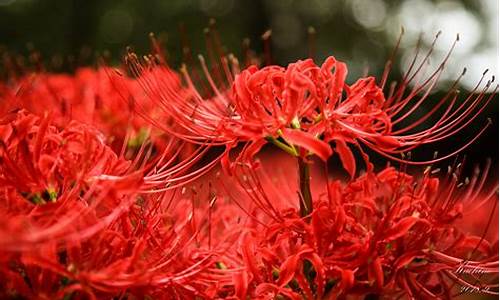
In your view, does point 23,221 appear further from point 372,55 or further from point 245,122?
point 372,55

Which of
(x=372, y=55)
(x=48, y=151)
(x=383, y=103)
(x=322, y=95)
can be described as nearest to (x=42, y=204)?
(x=48, y=151)

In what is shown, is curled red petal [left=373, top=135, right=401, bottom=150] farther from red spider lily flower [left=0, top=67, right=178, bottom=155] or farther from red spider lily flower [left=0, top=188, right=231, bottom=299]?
red spider lily flower [left=0, top=67, right=178, bottom=155]

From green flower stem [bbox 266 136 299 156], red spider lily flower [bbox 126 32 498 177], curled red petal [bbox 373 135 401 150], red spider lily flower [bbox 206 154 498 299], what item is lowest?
red spider lily flower [bbox 206 154 498 299]

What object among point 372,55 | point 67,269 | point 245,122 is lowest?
point 372,55

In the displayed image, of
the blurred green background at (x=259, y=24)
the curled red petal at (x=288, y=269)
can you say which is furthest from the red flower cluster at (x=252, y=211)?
the blurred green background at (x=259, y=24)

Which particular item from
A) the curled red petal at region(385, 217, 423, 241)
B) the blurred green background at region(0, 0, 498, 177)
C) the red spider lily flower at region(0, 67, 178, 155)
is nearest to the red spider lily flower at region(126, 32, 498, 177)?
the curled red petal at region(385, 217, 423, 241)

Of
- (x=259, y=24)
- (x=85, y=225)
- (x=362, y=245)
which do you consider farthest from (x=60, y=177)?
(x=259, y=24)
